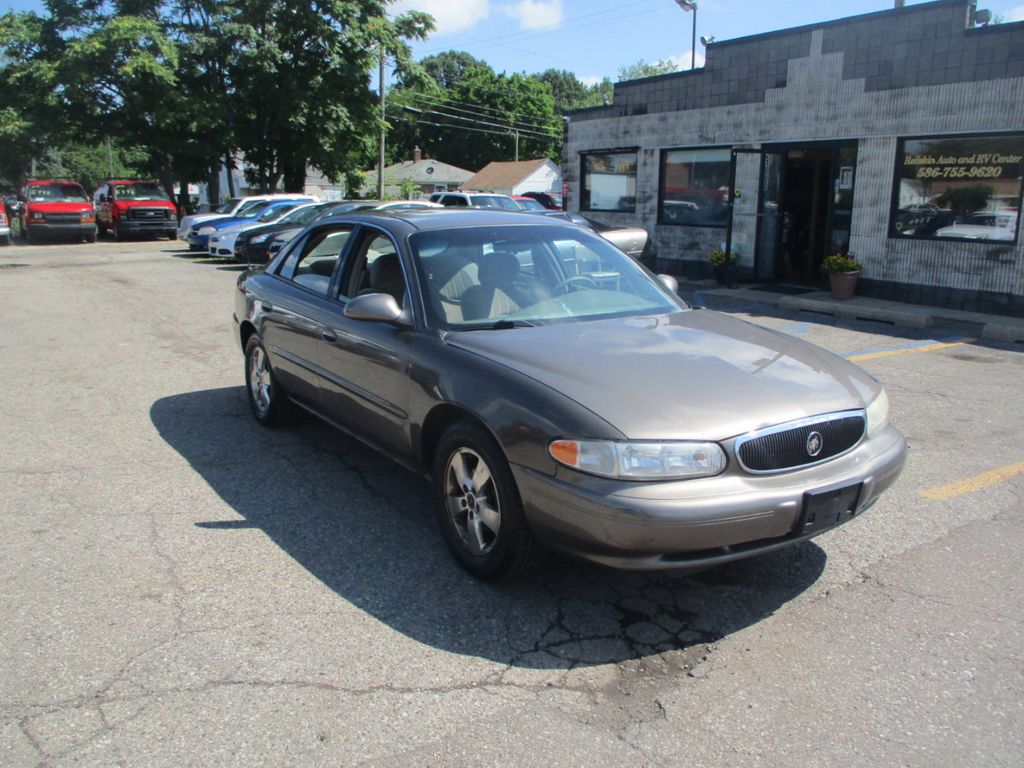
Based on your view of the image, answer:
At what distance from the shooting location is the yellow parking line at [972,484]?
16.3 ft

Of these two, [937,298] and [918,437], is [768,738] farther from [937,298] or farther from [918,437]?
[937,298]

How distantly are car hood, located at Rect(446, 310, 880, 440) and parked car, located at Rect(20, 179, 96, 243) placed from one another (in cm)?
2606

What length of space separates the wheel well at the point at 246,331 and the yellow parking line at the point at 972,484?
476 cm

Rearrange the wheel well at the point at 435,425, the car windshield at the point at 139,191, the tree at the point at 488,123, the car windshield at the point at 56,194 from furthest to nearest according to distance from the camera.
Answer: the tree at the point at 488,123 → the car windshield at the point at 139,191 → the car windshield at the point at 56,194 → the wheel well at the point at 435,425

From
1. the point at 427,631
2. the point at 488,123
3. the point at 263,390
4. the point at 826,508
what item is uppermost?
the point at 488,123

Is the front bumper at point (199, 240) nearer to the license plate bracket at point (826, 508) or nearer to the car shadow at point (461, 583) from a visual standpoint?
the car shadow at point (461, 583)

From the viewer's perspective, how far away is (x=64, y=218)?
2589cm

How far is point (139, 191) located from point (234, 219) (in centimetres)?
942

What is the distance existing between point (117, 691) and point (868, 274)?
12895 millimetres

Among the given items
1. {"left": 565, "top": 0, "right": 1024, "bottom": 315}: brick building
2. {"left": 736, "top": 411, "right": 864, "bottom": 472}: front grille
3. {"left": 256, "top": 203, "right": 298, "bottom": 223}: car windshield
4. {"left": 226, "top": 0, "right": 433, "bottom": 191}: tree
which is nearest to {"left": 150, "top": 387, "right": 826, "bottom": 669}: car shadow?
{"left": 736, "top": 411, "right": 864, "bottom": 472}: front grille

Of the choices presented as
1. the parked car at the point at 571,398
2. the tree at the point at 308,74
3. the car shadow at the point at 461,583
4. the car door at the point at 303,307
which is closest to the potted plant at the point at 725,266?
the parked car at the point at 571,398

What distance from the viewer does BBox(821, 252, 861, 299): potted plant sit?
1297 cm

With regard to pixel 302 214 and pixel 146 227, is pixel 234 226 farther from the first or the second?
pixel 146 227

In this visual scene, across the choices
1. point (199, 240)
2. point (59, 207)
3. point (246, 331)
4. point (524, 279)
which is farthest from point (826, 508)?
point (59, 207)
